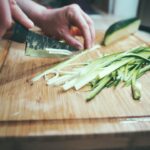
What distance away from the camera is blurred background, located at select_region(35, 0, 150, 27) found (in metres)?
1.50

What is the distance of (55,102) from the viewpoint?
0.68 m

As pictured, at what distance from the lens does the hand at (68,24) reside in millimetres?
1022

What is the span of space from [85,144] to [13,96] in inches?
8.6

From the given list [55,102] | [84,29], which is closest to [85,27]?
[84,29]

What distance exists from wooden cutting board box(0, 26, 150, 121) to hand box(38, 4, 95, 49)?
27cm

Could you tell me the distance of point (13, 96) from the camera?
27.4 inches

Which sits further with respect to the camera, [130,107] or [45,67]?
[45,67]

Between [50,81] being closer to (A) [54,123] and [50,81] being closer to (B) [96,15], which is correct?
(A) [54,123]

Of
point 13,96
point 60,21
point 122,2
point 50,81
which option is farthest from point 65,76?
point 122,2

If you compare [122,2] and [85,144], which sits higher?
[85,144]

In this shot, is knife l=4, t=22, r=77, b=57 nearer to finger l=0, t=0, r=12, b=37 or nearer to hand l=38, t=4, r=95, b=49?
hand l=38, t=4, r=95, b=49

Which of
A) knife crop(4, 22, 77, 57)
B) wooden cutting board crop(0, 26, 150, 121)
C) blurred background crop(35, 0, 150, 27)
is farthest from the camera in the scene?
blurred background crop(35, 0, 150, 27)

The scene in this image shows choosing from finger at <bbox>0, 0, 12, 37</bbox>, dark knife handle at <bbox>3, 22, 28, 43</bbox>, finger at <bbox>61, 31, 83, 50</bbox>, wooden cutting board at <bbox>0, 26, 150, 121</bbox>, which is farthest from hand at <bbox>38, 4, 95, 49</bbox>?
finger at <bbox>0, 0, 12, 37</bbox>

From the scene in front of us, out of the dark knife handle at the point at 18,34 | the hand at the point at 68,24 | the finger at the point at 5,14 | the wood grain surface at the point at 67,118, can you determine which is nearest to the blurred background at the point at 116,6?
the hand at the point at 68,24
